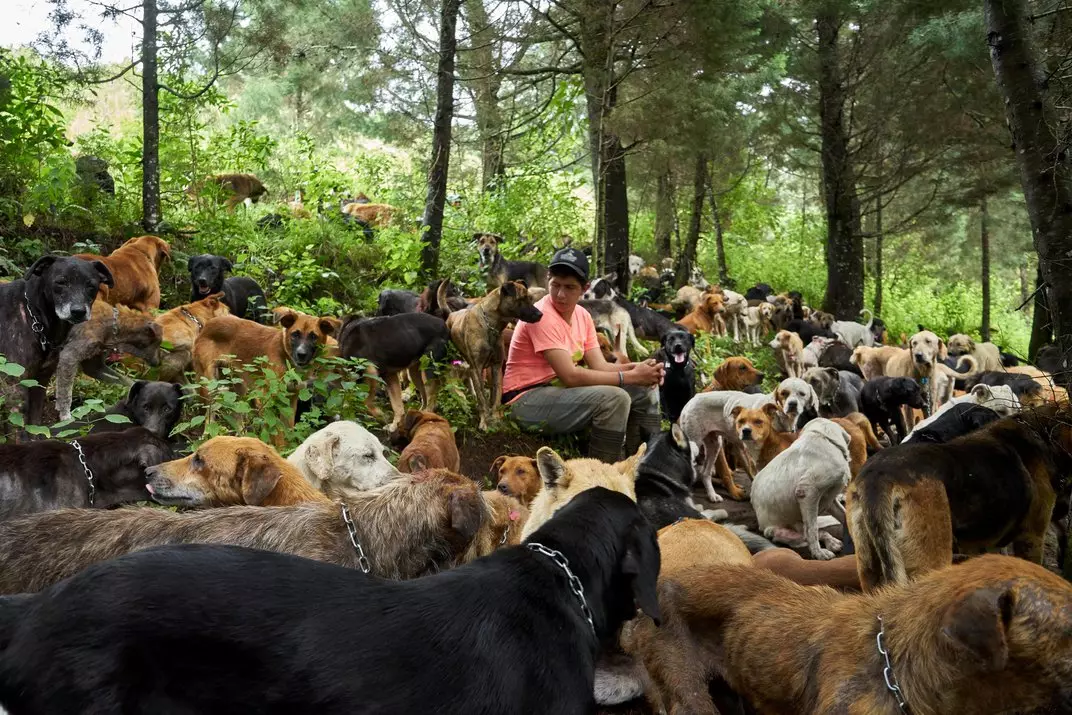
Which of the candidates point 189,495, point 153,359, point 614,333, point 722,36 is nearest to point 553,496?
point 189,495

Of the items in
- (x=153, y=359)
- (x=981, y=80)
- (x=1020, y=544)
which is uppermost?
(x=981, y=80)

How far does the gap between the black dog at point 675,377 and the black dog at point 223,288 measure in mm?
5383

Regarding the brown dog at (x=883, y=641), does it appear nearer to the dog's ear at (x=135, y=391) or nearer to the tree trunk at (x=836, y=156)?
the dog's ear at (x=135, y=391)

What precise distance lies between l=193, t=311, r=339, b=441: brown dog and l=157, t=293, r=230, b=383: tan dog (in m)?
0.24

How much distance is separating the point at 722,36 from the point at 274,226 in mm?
8602

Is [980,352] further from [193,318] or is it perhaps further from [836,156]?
[193,318]

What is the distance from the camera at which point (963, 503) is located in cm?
485

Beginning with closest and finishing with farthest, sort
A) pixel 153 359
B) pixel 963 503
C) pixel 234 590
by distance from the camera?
pixel 234 590 < pixel 963 503 < pixel 153 359

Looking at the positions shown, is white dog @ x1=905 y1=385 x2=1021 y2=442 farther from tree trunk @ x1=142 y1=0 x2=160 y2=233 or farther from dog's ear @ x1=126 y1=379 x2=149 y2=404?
tree trunk @ x1=142 y1=0 x2=160 y2=233

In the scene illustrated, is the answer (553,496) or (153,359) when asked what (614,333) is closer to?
(153,359)

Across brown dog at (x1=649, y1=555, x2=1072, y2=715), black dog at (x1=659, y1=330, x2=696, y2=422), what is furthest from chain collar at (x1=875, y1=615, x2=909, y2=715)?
black dog at (x1=659, y1=330, x2=696, y2=422)

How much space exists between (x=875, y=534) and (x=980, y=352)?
1268 centimetres

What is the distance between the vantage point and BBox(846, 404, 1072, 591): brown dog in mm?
4426

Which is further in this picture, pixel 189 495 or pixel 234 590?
pixel 189 495
